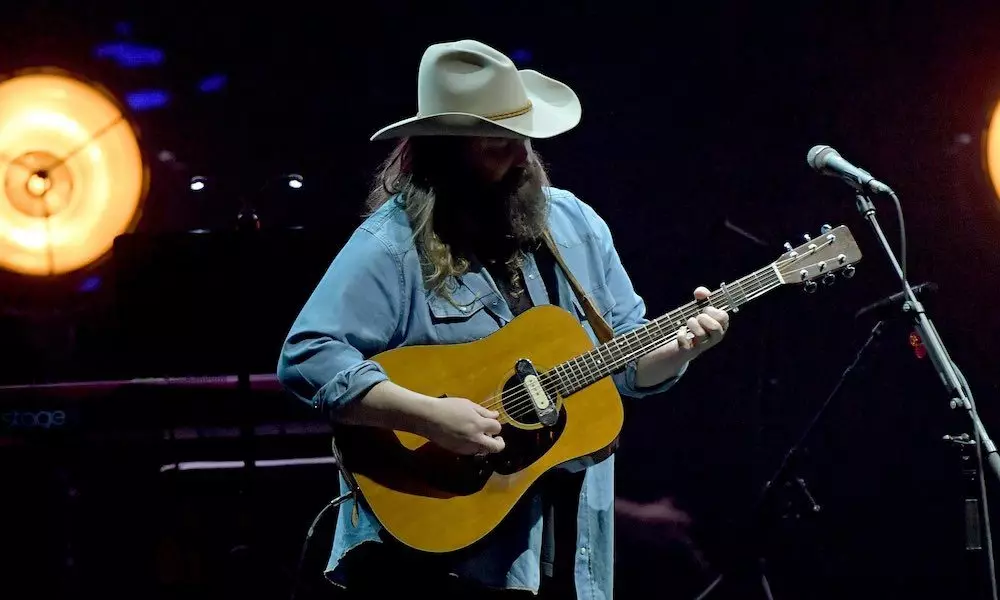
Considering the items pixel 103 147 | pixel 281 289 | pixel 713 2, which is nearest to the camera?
pixel 281 289

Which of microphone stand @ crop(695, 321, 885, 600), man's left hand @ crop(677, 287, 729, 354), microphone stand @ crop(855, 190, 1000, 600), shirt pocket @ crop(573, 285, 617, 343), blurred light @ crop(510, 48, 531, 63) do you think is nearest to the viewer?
man's left hand @ crop(677, 287, 729, 354)

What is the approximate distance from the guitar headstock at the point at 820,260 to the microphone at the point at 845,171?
0.15 meters

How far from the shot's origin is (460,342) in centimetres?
242

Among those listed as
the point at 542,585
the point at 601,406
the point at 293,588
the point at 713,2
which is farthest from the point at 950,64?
the point at 293,588

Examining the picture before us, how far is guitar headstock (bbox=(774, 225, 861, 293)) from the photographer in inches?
102

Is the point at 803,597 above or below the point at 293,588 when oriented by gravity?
below

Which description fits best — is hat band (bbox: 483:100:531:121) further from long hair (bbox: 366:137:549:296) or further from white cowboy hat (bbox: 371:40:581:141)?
long hair (bbox: 366:137:549:296)

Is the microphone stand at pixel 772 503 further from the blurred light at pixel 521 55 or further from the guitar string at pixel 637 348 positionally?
the blurred light at pixel 521 55

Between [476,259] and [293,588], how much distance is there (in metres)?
1.85

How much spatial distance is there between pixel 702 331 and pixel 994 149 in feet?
8.81

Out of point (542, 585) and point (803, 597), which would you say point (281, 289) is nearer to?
point (542, 585)

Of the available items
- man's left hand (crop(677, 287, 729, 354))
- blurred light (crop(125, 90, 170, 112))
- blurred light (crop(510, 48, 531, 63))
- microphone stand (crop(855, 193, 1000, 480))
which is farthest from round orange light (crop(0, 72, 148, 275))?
microphone stand (crop(855, 193, 1000, 480))

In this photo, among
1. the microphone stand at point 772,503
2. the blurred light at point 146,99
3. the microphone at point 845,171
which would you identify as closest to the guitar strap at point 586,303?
the microphone at point 845,171

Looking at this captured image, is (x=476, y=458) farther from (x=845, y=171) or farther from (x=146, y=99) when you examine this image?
(x=146, y=99)
